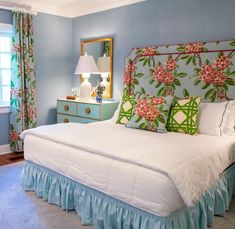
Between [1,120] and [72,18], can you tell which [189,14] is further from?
[1,120]

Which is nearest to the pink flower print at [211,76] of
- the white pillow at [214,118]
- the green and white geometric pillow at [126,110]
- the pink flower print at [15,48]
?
the white pillow at [214,118]

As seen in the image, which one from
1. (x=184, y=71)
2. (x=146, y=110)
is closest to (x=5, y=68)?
(x=146, y=110)

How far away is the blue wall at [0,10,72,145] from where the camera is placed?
174 inches

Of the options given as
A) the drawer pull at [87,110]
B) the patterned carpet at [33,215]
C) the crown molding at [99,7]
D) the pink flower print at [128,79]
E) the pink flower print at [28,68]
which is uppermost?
the crown molding at [99,7]

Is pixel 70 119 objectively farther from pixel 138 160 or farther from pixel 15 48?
pixel 138 160

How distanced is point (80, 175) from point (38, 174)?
2.34 feet

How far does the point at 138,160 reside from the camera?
1846 millimetres

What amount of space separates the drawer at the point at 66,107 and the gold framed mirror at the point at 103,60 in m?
0.48

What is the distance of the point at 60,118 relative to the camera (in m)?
4.50

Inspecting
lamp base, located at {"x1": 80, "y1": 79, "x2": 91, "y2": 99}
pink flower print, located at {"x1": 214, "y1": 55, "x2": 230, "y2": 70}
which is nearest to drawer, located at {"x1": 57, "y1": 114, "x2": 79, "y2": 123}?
lamp base, located at {"x1": 80, "y1": 79, "x2": 91, "y2": 99}

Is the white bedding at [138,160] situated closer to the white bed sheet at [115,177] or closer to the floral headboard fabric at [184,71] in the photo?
the white bed sheet at [115,177]

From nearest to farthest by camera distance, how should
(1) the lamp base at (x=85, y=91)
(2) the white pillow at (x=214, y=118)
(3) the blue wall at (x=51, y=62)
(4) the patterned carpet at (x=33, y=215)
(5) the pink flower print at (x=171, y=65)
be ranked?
(4) the patterned carpet at (x=33, y=215) → (2) the white pillow at (x=214, y=118) → (5) the pink flower print at (x=171, y=65) → (1) the lamp base at (x=85, y=91) → (3) the blue wall at (x=51, y=62)

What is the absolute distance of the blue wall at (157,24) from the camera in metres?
3.07

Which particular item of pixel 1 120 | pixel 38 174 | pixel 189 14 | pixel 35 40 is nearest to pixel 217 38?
pixel 189 14
